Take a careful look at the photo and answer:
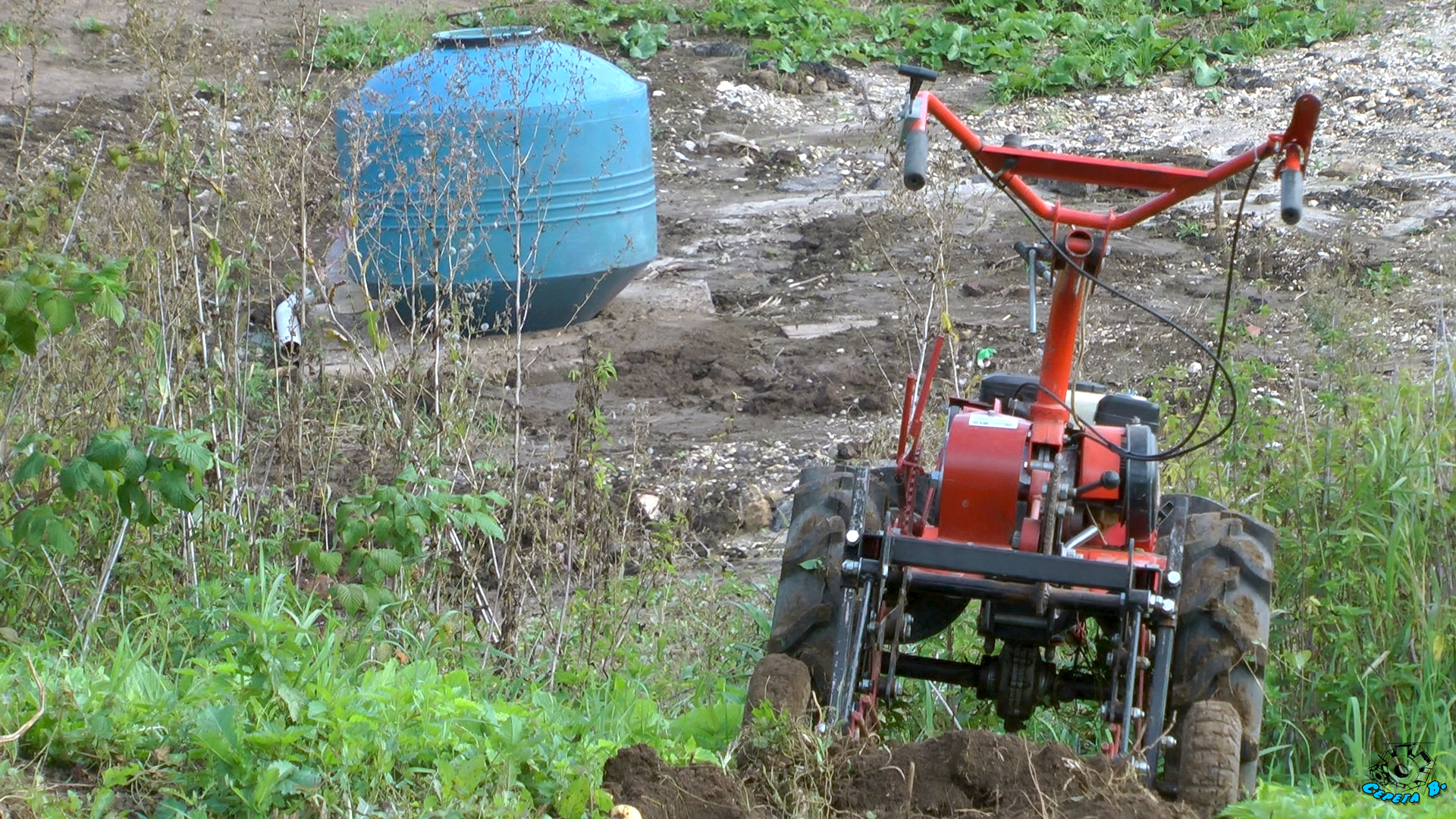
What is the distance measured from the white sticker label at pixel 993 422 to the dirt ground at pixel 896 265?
989 millimetres

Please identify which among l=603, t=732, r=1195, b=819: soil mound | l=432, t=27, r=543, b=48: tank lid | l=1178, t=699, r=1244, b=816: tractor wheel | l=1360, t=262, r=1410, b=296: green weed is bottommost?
l=1360, t=262, r=1410, b=296: green weed

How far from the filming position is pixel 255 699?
2879mm

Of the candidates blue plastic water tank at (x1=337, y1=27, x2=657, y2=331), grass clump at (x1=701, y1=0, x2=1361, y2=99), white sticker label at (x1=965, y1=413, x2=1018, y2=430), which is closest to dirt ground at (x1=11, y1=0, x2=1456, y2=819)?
grass clump at (x1=701, y1=0, x2=1361, y2=99)

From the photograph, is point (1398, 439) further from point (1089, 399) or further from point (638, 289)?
point (638, 289)

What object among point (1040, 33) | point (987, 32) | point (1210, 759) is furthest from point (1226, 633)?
point (987, 32)

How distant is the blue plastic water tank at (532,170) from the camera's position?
6.80 meters

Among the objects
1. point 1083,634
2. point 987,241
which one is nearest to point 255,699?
point 1083,634

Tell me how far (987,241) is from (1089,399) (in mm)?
6251

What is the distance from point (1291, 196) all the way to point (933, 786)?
1.41 metres

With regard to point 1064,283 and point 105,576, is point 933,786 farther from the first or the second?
point 105,576

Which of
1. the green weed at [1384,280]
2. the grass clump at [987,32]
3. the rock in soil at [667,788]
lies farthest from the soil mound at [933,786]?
the grass clump at [987,32]

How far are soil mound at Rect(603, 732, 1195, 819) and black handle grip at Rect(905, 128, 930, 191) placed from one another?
112 centimetres

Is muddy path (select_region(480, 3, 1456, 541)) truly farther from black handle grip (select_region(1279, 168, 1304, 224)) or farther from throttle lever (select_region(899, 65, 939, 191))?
black handle grip (select_region(1279, 168, 1304, 224))

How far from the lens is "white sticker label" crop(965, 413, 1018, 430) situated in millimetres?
3717
